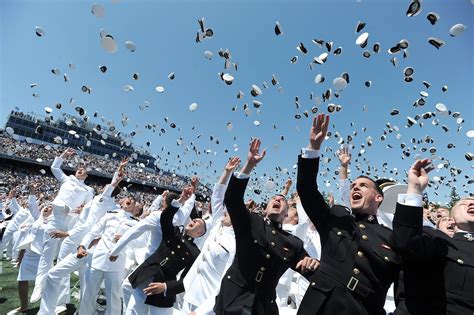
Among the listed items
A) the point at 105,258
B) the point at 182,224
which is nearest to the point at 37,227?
the point at 105,258

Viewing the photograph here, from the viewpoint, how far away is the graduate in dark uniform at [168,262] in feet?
13.4

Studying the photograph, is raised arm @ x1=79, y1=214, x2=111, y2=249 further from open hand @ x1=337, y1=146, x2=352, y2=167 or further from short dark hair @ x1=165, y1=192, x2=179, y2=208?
open hand @ x1=337, y1=146, x2=352, y2=167

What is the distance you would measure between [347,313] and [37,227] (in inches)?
346

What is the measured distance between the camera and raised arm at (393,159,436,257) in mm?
2045

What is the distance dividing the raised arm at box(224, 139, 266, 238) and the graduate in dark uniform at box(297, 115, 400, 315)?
1.91 feet

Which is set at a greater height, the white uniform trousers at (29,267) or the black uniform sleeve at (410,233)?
the black uniform sleeve at (410,233)

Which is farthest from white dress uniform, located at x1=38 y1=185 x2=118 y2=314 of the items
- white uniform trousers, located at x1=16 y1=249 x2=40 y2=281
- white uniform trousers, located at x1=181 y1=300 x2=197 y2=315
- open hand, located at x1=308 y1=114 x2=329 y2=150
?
open hand, located at x1=308 y1=114 x2=329 y2=150

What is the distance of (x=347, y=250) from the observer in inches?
98.1

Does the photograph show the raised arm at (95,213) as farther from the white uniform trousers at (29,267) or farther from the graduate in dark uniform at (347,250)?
the graduate in dark uniform at (347,250)

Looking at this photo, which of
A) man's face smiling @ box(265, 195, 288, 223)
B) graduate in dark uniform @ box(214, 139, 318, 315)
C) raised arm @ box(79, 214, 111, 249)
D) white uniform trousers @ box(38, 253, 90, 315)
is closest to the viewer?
graduate in dark uniform @ box(214, 139, 318, 315)

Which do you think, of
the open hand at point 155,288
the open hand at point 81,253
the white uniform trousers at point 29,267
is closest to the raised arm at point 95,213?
the open hand at point 81,253

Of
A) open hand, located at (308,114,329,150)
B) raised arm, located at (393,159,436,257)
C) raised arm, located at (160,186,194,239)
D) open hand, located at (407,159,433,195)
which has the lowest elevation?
raised arm, located at (160,186,194,239)

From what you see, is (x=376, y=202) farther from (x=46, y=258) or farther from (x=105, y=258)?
(x=46, y=258)

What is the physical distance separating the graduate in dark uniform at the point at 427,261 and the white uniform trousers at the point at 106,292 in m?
5.03
